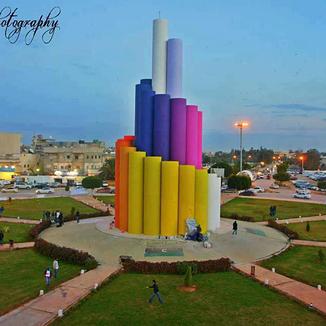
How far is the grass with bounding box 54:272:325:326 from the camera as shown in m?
15.8

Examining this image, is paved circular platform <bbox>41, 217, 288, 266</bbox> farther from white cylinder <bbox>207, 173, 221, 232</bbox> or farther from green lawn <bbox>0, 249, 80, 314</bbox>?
green lawn <bbox>0, 249, 80, 314</bbox>

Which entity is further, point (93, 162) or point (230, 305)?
point (93, 162)

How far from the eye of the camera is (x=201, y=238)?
88.2ft

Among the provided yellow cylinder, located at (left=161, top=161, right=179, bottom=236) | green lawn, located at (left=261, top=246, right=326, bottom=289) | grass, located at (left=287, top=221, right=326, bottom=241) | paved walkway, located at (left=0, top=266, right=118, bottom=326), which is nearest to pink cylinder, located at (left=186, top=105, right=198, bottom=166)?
yellow cylinder, located at (left=161, top=161, right=179, bottom=236)

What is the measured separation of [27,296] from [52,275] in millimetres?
3137

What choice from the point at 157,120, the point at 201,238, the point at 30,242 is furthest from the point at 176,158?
the point at 30,242

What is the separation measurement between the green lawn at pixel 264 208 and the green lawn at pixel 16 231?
64.1 ft

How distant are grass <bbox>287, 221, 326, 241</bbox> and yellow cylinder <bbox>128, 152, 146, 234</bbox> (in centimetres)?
1320

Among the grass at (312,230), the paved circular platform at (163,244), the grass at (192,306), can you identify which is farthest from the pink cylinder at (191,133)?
the grass at (192,306)

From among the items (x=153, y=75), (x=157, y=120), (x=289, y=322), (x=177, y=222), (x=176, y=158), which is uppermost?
(x=153, y=75)

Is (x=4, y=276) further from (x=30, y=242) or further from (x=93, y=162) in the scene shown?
(x=93, y=162)

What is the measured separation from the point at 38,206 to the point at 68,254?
26257 mm

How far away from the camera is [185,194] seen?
28.3 metres

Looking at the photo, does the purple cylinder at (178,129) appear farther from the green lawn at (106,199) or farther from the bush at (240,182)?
the bush at (240,182)
